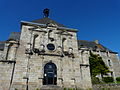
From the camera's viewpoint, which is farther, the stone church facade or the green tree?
the green tree

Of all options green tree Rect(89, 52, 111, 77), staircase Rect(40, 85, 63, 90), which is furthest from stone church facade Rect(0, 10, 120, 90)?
green tree Rect(89, 52, 111, 77)

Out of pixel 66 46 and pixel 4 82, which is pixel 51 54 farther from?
pixel 4 82

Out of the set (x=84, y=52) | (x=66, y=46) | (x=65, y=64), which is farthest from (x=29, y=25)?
(x=84, y=52)

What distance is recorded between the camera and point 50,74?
15.8 meters

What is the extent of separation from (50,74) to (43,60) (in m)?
2.16

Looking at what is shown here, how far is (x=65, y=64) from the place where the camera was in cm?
1688

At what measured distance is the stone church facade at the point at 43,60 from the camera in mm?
14641

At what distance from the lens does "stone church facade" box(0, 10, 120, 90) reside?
14.6 metres

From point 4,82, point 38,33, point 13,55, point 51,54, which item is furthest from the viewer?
point 38,33

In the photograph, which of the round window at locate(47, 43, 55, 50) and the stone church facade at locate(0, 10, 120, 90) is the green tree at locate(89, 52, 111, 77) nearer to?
the stone church facade at locate(0, 10, 120, 90)

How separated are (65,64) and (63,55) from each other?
1.37 meters

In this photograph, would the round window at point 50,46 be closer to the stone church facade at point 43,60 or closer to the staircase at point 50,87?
the stone church facade at point 43,60

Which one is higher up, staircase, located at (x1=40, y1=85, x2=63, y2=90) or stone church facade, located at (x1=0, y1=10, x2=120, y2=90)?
stone church facade, located at (x1=0, y1=10, x2=120, y2=90)

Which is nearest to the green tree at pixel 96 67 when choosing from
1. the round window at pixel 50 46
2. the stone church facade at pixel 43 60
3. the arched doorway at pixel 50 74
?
the stone church facade at pixel 43 60
